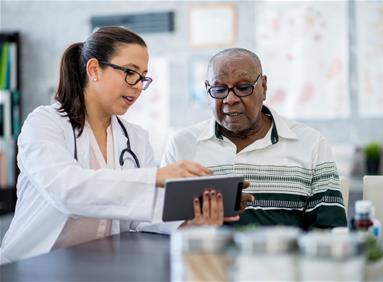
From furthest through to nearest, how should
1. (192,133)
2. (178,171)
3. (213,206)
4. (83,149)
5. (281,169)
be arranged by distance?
(192,133)
(281,169)
(83,149)
(213,206)
(178,171)

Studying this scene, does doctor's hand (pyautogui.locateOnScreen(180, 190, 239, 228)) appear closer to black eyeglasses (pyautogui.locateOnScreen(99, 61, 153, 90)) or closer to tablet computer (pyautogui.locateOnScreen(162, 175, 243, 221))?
tablet computer (pyautogui.locateOnScreen(162, 175, 243, 221))

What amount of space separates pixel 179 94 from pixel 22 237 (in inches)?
105

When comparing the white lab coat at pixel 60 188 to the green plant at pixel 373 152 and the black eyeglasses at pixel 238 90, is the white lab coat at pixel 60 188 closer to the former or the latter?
the black eyeglasses at pixel 238 90

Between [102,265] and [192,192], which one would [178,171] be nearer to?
[192,192]

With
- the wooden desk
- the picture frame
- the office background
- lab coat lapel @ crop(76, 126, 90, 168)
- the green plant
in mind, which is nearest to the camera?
the wooden desk

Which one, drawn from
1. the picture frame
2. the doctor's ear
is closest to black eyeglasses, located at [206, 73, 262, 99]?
the doctor's ear

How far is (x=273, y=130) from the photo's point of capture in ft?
7.48

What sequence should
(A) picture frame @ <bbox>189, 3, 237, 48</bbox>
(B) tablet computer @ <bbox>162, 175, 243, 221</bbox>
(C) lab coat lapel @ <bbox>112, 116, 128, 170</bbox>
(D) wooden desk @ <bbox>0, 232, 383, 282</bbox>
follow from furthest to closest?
(A) picture frame @ <bbox>189, 3, 237, 48</bbox> < (C) lab coat lapel @ <bbox>112, 116, 128, 170</bbox> < (B) tablet computer @ <bbox>162, 175, 243, 221</bbox> < (D) wooden desk @ <bbox>0, 232, 383, 282</bbox>

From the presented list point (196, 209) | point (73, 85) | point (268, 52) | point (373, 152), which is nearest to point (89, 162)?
point (73, 85)

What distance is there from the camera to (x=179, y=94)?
4414 millimetres

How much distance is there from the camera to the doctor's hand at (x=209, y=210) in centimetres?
167

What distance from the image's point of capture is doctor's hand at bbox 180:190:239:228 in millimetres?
1666

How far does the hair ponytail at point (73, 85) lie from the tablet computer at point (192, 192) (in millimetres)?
477

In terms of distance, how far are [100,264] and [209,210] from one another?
0.39m
